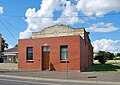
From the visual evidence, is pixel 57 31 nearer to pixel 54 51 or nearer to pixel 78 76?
pixel 54 51

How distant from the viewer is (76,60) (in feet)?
98.9

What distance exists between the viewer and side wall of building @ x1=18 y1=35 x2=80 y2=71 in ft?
99.5

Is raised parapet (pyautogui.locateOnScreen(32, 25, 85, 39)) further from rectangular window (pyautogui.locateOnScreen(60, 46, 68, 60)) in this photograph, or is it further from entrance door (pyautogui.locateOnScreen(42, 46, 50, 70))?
rectangular window (pyautogui.locateOnScreen(60, 46, 68, 60))

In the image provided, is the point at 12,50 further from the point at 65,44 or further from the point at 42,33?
the point at 65,44

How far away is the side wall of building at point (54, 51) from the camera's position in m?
30.3

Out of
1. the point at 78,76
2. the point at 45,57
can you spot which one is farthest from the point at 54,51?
the point at 78,76

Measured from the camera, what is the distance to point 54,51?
3177cm

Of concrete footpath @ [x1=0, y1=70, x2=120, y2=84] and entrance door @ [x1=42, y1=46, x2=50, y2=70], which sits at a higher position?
entrance door @ [x1=42, y1=46, x2=50, y2=70]

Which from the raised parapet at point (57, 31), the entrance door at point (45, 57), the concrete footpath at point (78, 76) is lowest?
the concrete footpath at point (78, 76)

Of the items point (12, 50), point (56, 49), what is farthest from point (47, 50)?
point (12, 50)

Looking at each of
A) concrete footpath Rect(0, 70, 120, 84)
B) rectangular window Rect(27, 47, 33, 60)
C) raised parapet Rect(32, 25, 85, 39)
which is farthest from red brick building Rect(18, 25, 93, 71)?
raised parapet Rect(32, 25, 85, 39)

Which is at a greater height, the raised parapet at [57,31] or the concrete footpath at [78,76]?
the raised parapet at [57,31]

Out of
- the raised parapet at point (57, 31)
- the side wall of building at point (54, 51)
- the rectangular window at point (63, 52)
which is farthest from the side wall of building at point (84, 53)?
the raised parapet at point (57, 31)

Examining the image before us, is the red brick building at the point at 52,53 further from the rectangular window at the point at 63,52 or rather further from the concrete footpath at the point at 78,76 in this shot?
the concrete footpath at the point at 78,76
